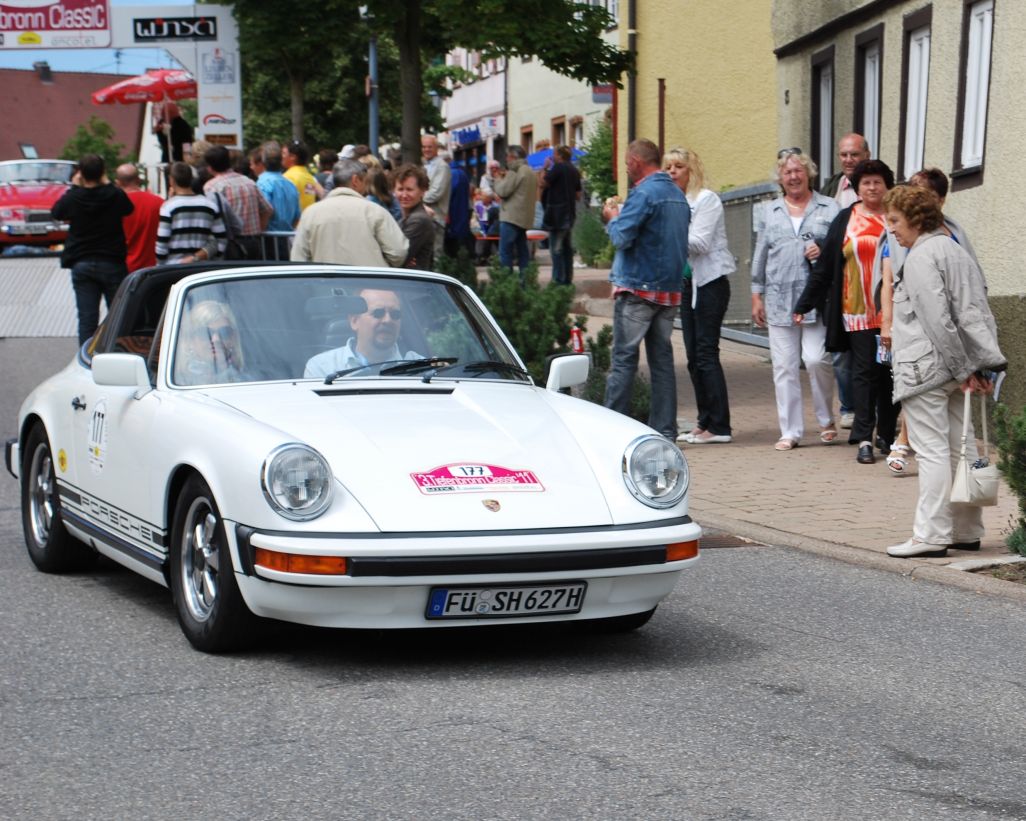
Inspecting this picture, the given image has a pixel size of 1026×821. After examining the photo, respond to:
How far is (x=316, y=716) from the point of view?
5.63 metres

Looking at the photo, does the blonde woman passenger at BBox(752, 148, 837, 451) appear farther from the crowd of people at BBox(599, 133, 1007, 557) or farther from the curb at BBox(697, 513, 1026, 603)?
the curb at BBox(697, 513, 1026, 603)

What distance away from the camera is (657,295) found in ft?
39.4

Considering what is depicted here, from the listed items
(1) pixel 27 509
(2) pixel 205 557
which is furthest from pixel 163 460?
(1) pixel 27 509

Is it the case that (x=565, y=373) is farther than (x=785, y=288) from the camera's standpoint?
No

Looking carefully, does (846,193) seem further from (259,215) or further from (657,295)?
(259,215)

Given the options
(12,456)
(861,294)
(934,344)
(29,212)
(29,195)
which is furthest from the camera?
(29,195)

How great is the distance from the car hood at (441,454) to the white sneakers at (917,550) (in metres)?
2.35

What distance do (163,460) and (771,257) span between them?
674cm

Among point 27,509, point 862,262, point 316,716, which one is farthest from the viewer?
point 862,262

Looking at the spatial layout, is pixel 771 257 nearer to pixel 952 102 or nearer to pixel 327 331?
pixel 952 102

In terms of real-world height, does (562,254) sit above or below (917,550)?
above

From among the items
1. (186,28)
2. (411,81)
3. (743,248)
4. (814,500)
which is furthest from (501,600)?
(186,28)

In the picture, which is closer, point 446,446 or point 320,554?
point 320,554

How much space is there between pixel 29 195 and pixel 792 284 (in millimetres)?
21988
